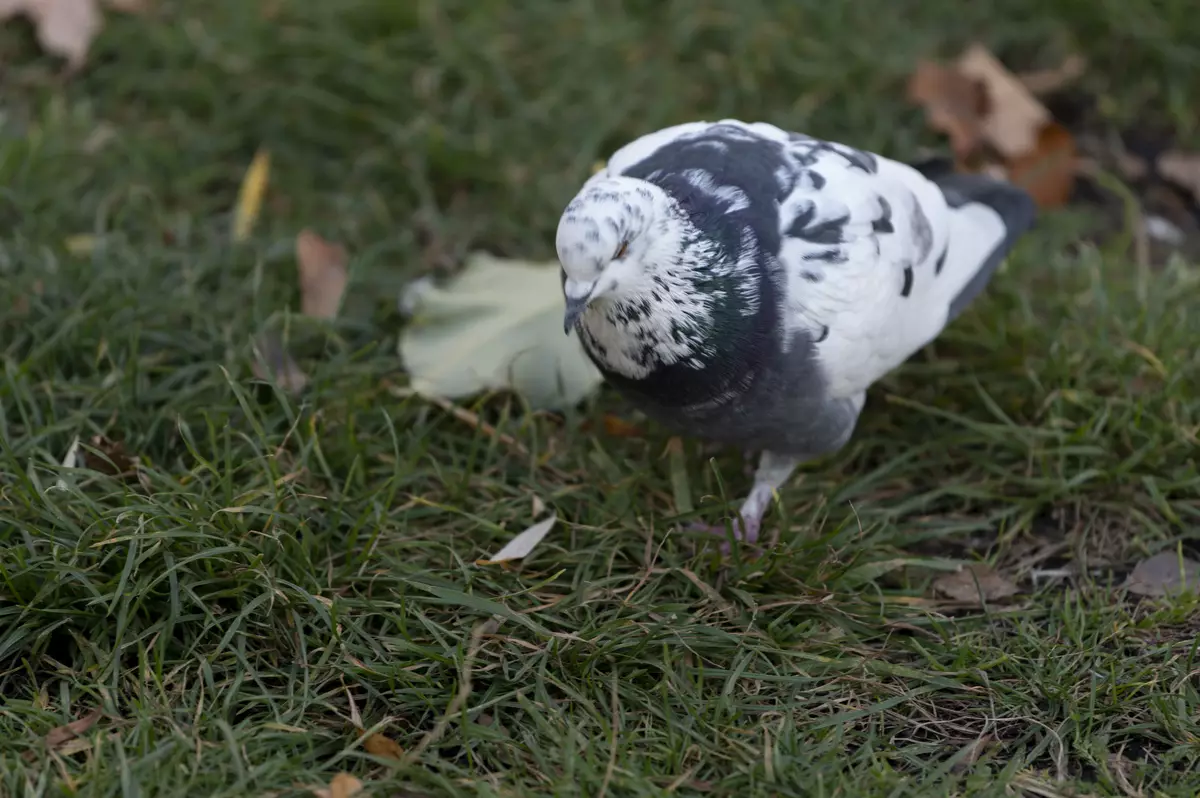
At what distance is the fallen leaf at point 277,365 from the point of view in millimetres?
3293

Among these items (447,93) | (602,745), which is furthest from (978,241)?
(447,93)

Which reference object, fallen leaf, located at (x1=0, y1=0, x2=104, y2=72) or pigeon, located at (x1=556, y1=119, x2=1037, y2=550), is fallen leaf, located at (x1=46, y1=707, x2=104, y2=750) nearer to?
pigeon, located at (x1=556, y1=119, x2=1037, y2=550)

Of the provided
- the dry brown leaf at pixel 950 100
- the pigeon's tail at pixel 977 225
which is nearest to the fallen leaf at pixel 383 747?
the pigeon's tail at pixel 977 225

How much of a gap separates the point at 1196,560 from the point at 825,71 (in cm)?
222

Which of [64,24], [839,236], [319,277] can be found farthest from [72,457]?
[64,24]

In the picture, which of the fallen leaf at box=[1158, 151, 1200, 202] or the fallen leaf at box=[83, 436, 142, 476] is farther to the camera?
the fallen leaf at box=[1158, 151, 1200, 202]

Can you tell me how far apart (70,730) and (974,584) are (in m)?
2.22

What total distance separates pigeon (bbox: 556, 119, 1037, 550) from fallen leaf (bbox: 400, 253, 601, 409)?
1.90 ft

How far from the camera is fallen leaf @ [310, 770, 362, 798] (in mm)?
2396

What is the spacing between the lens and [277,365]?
347 cm

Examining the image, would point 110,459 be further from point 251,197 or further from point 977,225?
point 977,225

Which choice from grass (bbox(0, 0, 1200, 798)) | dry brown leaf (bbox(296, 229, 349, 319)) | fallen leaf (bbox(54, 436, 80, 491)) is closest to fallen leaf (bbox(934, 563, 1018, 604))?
grass (bbox(0, 0, 1200, 798))

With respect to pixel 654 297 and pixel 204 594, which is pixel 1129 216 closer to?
pixel 654 297

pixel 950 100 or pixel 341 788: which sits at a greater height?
pixel 950 100
